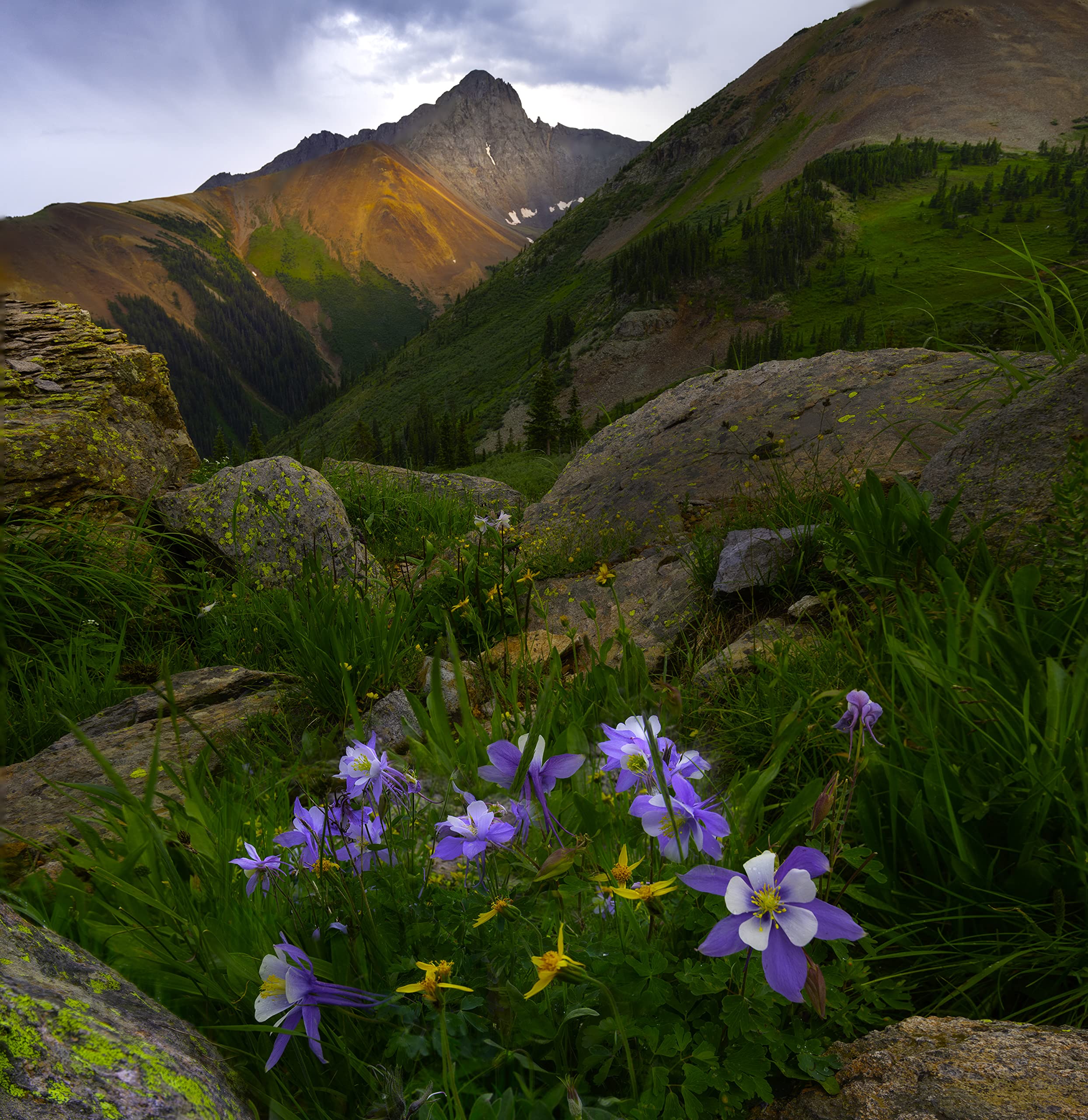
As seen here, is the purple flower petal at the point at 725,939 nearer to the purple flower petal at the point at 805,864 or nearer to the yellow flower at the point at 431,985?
the purple flower petal at the point at 805,864

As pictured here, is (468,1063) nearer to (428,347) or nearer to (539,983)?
(539,983)

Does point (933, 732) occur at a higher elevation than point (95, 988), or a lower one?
lower

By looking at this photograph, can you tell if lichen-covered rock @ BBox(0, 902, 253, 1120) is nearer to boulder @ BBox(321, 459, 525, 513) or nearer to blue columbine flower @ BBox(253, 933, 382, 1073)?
blue columbine flower @ BBox(253, 933, 382, 1073)

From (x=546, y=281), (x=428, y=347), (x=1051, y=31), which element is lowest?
(x=428, y=347)

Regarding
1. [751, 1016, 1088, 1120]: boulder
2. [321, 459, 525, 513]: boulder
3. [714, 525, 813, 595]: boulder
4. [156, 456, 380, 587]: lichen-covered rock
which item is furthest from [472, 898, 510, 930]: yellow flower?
[321, 459, 525, 513]: boulder

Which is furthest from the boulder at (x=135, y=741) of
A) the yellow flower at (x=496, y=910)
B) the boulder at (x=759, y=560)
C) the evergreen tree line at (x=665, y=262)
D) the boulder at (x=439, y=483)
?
the evergreen tree line at (x=665, y=262)

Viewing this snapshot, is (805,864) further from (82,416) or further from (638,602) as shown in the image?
(82,416)

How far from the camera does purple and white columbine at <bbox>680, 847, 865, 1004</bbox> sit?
990 millimetres

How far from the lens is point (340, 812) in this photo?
155 centimetres

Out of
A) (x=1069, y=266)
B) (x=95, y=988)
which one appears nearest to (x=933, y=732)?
(x=95, y=988)

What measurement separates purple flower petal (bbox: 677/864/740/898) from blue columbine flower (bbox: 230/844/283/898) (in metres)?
0.91

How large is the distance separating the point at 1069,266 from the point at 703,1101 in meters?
4.51

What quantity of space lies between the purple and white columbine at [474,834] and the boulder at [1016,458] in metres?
2.86

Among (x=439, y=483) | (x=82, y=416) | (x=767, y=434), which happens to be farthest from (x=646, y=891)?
(x=439, y=483)
